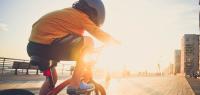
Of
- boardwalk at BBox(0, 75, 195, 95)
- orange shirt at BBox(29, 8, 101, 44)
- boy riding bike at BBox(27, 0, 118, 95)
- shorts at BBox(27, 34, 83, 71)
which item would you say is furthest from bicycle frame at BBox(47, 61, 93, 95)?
boardwalk at BBox(0, 75, 195, 95)

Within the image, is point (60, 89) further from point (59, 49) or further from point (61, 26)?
point (61, 26)

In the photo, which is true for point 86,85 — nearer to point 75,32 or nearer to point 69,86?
point 69,86

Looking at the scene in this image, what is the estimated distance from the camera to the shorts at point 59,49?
10.7 feet

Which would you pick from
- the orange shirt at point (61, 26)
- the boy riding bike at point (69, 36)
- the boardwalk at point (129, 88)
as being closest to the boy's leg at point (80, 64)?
the boy riding bike at point (69, 36)

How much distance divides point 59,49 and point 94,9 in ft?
1.77

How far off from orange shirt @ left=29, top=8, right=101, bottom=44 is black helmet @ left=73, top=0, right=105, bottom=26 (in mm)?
75

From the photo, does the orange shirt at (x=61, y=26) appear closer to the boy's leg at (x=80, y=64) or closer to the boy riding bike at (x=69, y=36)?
the boy riding bike at (x=69, y=36)

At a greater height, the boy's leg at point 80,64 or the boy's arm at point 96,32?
the boy's arm at point 96,32

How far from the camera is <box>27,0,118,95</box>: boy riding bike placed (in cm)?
328

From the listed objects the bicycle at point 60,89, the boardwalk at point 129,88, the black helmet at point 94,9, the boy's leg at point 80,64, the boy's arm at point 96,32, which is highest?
the black helmet at point 94,9

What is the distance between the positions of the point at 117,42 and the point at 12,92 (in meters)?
1.15

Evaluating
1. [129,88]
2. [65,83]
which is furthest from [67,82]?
[129,88]

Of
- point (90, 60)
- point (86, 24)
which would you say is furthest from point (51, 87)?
point (86, 24)

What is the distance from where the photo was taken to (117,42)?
340 centimetres
